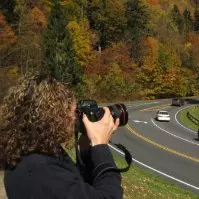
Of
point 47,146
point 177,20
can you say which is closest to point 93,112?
point 47,146

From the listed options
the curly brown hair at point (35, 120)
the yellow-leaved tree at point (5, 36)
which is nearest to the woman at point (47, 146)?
the curly brown hair at point (35, 120)

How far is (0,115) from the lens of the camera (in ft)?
11.2

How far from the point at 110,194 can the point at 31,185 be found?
0.46 m

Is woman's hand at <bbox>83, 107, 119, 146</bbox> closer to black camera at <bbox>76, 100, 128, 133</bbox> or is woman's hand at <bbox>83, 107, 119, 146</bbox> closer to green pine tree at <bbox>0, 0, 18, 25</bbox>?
black camera at <bbox>76, 100, 128, 133</bbox>

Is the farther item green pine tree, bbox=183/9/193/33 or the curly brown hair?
green pine tree, bbox=183/9/193/33

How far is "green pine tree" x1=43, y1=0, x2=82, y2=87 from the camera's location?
67312 mm

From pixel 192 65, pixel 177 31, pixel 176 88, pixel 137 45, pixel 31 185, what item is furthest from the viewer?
pixel 177 31

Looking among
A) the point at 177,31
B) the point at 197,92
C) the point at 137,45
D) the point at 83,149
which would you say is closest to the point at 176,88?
the point at 197,92

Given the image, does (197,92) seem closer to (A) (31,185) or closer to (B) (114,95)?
(B) (114,95)

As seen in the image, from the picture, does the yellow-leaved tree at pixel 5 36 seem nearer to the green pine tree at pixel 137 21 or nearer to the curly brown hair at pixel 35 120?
the curly brown hair at pixel 35 120

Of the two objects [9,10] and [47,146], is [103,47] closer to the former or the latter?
[9,10]

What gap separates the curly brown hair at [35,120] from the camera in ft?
10.7

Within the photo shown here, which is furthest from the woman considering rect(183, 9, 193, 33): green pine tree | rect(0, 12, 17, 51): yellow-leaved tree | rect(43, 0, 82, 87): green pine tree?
rect(183, 9, 193, 33): green pine tree

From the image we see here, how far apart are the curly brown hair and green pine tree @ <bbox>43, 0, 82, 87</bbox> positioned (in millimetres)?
62184
